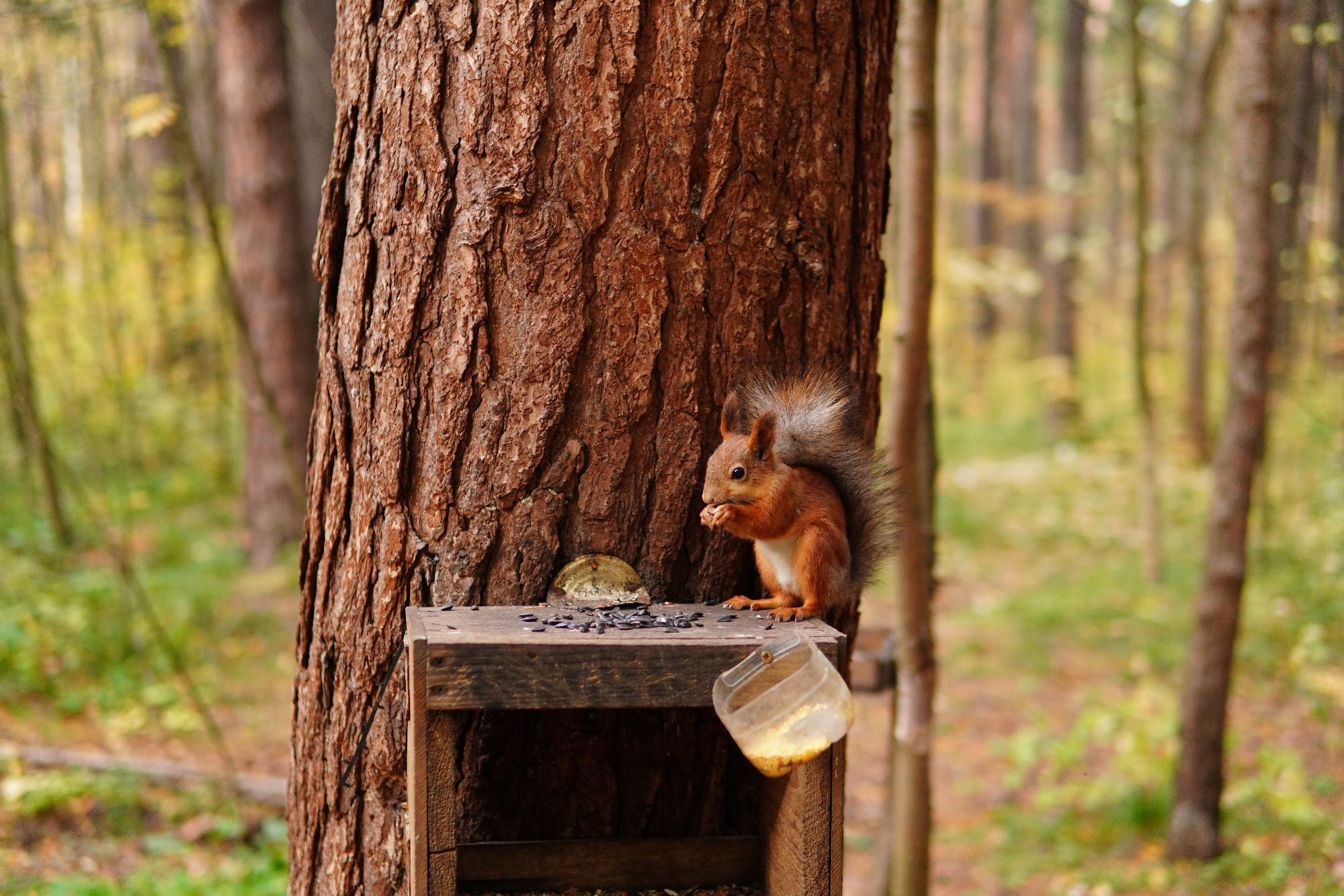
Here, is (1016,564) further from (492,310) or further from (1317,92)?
(492,310)

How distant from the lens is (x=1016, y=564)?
8852mm

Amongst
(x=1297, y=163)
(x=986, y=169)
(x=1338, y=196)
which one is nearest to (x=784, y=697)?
(x=1297, y=163)

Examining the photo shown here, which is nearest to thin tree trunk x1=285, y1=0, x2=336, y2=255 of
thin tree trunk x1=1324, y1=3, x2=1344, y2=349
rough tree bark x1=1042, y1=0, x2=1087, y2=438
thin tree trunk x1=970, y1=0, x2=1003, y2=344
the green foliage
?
the green foliage

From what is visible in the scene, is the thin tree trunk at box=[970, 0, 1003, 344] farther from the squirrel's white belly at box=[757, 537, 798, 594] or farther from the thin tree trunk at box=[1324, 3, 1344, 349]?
the squirrel's white belly at box=[757, 537, 798, 594]

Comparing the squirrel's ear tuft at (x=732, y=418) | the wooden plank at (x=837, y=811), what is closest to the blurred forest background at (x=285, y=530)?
the squirrel's ear tuft at (x=732, y=418)

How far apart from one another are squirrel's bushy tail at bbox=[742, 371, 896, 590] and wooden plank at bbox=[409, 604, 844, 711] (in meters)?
0.39

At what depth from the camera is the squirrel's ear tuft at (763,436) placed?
67.9 inches

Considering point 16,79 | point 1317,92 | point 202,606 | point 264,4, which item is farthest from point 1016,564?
point 16,79

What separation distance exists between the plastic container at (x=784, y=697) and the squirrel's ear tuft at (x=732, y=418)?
412mm

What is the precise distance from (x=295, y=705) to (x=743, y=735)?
0.94 m

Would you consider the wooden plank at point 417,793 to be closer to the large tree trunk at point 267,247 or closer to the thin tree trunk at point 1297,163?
the large tree trunk at point 267,247

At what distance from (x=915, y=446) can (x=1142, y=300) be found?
3522mm

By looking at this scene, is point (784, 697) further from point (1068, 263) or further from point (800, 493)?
point (1068, 263)

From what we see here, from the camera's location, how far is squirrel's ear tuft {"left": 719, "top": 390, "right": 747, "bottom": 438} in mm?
1814
